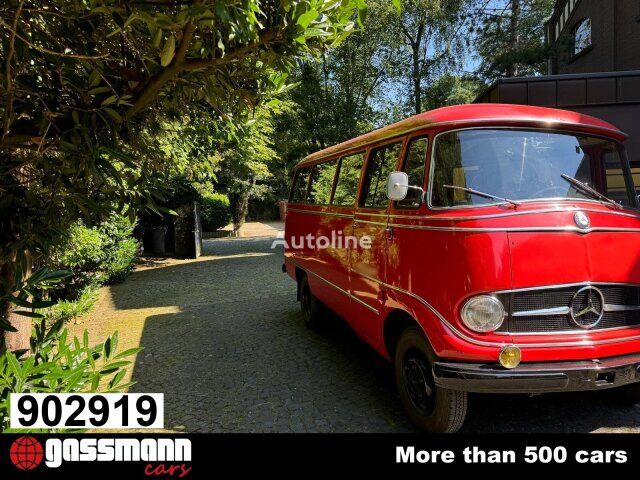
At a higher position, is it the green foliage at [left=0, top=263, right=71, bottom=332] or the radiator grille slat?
the green foliage at [left=0, top=263, right=71, bottom=332]

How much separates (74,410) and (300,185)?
511 centimetres

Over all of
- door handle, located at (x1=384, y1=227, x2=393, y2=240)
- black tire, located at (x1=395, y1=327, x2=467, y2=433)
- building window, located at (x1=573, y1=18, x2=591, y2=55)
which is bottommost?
black tire, located at (x1=395, y1=327, x2=467, y2=433)

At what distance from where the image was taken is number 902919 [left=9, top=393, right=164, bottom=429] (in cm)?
219

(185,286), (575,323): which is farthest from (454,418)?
(185,286)

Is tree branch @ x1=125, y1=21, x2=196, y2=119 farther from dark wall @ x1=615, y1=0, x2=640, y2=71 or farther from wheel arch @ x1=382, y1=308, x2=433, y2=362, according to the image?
dark wall @ x1=615, y1=0, x2=640, y2=71

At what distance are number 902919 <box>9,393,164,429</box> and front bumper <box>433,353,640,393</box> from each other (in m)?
2.10

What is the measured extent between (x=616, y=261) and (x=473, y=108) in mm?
1493

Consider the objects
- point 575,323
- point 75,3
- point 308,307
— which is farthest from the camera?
point 308,307

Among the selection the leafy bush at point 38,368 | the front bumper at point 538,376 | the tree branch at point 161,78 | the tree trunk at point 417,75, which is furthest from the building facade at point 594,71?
the leafy bush at point 38,368

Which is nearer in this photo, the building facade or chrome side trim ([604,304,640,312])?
chrome side trim ([604,304,640,312])

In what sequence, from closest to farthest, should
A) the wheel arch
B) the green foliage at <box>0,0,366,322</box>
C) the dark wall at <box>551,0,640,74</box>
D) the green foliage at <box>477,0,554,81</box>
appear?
the green foliage at <box>0,0,366,322</box> < the wheel arch < the dark wall at <box>551,0,640,74</box> < the green foliage at <box>477,0,554,81</box>

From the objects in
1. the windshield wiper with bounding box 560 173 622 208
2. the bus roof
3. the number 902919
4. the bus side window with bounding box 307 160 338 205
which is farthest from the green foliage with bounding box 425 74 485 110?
the number 902919

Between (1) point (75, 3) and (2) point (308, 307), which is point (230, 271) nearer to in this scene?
(2) point (308, 307)

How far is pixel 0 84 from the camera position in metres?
2.20
